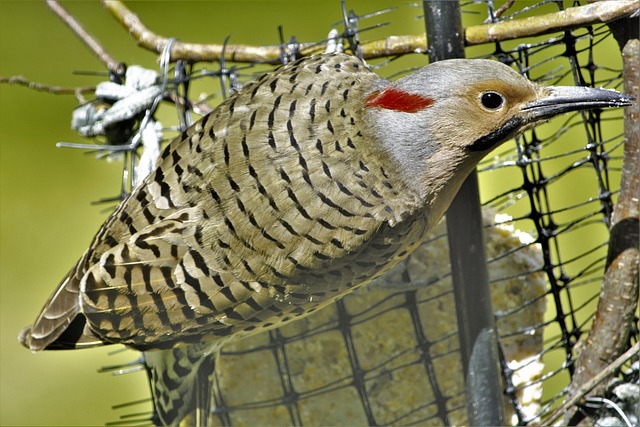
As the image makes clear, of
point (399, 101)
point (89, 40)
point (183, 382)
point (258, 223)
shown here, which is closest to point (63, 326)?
point (183, 382)

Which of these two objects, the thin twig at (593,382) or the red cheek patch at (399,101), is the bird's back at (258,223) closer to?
the red cheek patch at (399,101)

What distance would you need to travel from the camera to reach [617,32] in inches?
67.3

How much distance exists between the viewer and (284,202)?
1.70 meters

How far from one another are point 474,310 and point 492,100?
40 cm

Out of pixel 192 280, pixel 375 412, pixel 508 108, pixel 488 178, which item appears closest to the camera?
pixel 508 108

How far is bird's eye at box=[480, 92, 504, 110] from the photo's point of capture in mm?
1627

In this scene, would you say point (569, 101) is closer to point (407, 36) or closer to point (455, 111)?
point (455, 111)

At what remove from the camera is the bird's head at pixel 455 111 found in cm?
160

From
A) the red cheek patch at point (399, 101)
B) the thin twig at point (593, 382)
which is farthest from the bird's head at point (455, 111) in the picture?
the thin twig at point (593, 382)

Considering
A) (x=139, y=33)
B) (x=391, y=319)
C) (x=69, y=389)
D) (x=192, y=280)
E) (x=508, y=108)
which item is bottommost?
(x=69, y=389)

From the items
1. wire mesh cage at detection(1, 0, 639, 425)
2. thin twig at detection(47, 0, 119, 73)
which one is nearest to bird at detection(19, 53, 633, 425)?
wire mesh cage at detection(1, 0, 639, 425)

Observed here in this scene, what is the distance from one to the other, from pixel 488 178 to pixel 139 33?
1.15 meters

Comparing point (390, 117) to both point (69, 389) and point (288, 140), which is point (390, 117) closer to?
point (288, 140)

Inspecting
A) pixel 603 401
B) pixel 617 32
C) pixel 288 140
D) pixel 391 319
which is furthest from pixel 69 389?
pixel 617 32
